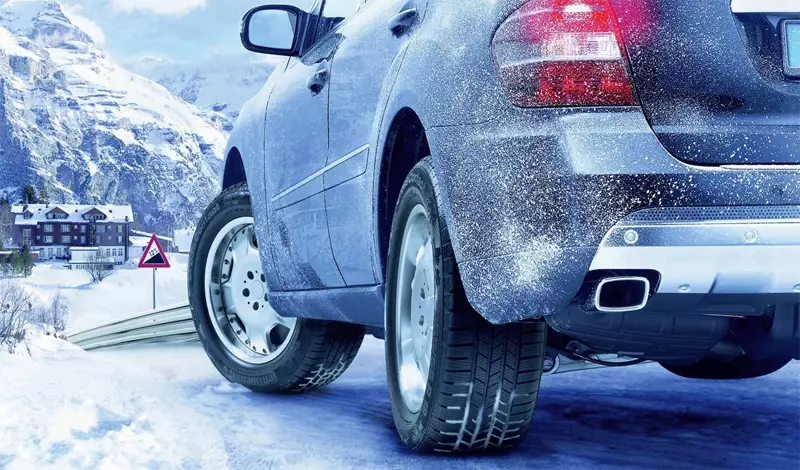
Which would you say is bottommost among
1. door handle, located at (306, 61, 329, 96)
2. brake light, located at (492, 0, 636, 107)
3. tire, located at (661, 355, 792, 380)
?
tire, located at (661, 355, 792, 380)

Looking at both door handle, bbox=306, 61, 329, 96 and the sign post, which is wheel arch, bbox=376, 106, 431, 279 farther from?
the sign post

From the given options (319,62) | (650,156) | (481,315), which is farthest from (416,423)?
(319,62)

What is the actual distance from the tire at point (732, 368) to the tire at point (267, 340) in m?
1.50

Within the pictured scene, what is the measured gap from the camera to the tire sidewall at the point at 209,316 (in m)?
4.57

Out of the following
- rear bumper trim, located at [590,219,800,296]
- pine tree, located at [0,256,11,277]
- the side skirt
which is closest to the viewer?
rear bumper trim, located at [590,219,800,296]

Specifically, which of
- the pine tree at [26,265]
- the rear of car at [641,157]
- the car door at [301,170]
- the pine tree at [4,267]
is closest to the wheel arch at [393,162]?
the car door at [301,170]

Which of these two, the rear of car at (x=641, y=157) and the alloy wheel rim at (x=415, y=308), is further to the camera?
the alloy wheel rim at (x=415, y=308)

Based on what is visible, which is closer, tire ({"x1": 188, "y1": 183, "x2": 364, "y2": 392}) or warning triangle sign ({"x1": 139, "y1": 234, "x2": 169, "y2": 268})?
tire ({"x1": 188, "y1": 183, "x2": 364, "y2": 392})

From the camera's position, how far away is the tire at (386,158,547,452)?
263 cm

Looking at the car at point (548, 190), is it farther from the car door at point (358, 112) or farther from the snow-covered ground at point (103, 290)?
the snow-covered ground at point (103, 290)

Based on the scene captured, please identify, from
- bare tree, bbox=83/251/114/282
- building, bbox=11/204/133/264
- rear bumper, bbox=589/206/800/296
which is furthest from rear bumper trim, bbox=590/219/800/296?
building, bbox=11/204/133/264

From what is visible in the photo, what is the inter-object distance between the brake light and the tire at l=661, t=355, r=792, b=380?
2166 millimetres

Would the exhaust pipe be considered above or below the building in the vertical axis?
below

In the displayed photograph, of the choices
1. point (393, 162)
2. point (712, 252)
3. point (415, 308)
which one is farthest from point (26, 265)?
point (712, 252)
